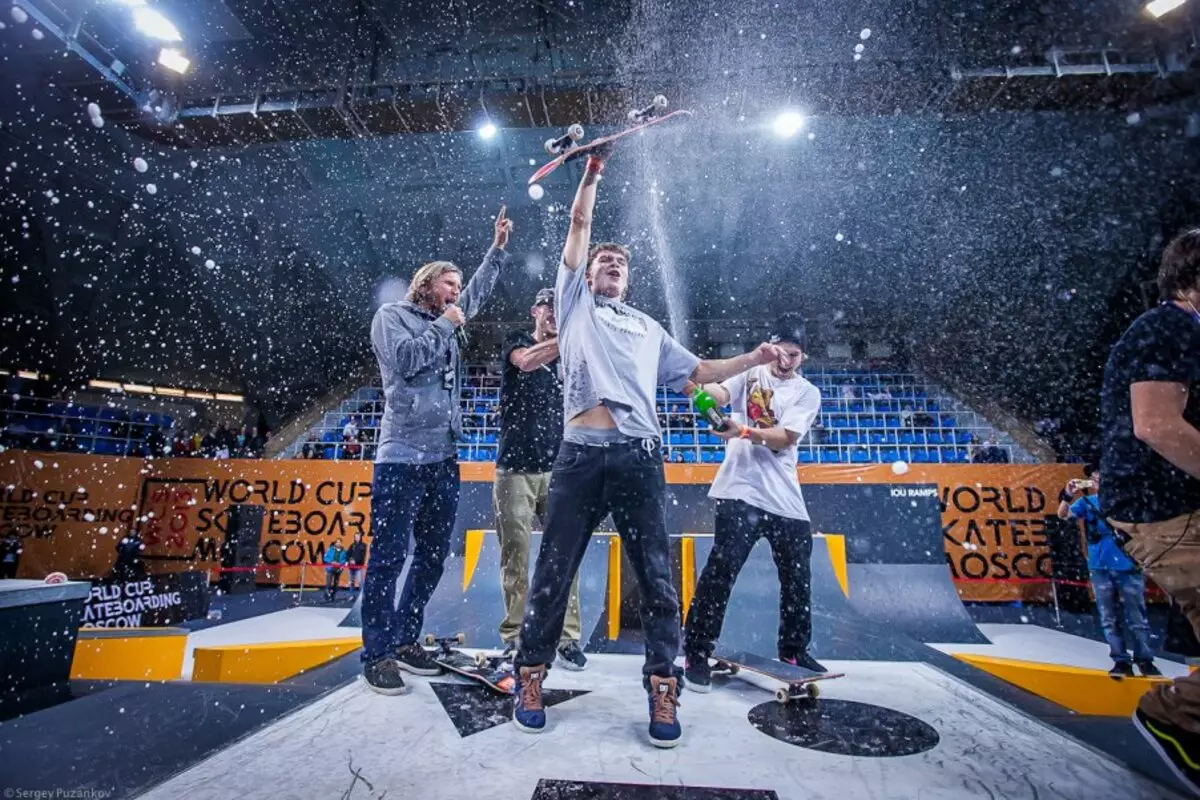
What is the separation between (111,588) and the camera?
5.15m

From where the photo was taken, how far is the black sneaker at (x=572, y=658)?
118 inches

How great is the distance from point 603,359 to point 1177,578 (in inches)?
83.2

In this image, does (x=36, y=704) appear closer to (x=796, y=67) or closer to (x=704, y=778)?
(x=704, y=778)

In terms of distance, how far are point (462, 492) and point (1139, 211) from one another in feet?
48.6

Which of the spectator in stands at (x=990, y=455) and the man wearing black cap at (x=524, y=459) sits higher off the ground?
the spectator in stands at (x=990, y=455)

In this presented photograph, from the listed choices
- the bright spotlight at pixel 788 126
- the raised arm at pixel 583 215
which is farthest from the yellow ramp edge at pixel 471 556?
the bright spotlight at pixel 788 126

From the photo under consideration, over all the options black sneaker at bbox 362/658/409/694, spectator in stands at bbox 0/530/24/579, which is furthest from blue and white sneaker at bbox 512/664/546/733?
spectator in stands at bbox 0/530/24/579

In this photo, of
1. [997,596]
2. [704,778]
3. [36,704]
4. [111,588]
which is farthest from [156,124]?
[997,596]

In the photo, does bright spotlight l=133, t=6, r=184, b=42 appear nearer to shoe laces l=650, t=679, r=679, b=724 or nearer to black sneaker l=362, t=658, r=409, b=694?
black sneaker l=362, t=658, r=409, b=694

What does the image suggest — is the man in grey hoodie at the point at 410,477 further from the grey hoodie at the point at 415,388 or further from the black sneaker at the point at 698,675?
the black sneaker at the point at 698,675

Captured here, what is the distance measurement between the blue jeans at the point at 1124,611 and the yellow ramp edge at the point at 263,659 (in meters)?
6.65

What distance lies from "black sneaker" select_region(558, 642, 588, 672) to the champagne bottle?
5.33 feet

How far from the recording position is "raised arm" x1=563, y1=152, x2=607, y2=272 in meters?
2.06

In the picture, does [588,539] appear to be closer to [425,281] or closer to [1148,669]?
[425,281]
